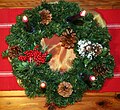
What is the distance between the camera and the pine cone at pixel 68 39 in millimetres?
1474

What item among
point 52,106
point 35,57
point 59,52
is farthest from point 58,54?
point 52,106

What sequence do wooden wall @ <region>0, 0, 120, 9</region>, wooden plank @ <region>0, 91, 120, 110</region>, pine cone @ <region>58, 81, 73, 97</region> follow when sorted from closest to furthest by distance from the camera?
1. pine cone @ <region>58, 81, 73, 97</region>
2. wooden plank @ <region>0, 91, 120, 110</region>
3. wooden wall @ <region>0, 0, 120, 9</region>

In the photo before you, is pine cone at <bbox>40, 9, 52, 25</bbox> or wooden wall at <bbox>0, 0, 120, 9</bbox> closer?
pine cone at <bbox>40, 9, 52, 25</bbox>

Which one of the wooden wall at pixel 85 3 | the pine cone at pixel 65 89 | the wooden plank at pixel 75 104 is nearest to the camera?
the pine cone at pixel 65 89

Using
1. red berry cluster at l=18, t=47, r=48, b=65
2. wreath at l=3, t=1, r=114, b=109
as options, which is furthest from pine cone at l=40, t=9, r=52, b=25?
red berry cluster at l=18, t=47, r=48, b=65

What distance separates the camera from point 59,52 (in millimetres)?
1507

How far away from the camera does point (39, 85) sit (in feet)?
4.68

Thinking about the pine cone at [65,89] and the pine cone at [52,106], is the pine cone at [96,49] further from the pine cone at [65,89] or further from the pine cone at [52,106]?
the pine cone at [52,106]

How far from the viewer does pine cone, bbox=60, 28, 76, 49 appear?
58.0 inches

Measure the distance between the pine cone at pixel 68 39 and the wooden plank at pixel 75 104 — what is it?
0.88 ft

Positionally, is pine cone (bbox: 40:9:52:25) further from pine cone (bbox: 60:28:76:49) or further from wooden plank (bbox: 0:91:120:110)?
wooden plank (bbox: 0:91:120:110)

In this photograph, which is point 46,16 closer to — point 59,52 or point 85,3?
point 59,52

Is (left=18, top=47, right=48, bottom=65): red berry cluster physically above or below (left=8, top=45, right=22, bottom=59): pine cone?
below

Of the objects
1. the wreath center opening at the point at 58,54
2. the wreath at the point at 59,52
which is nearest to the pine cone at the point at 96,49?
the wreath at the point at 59,52
